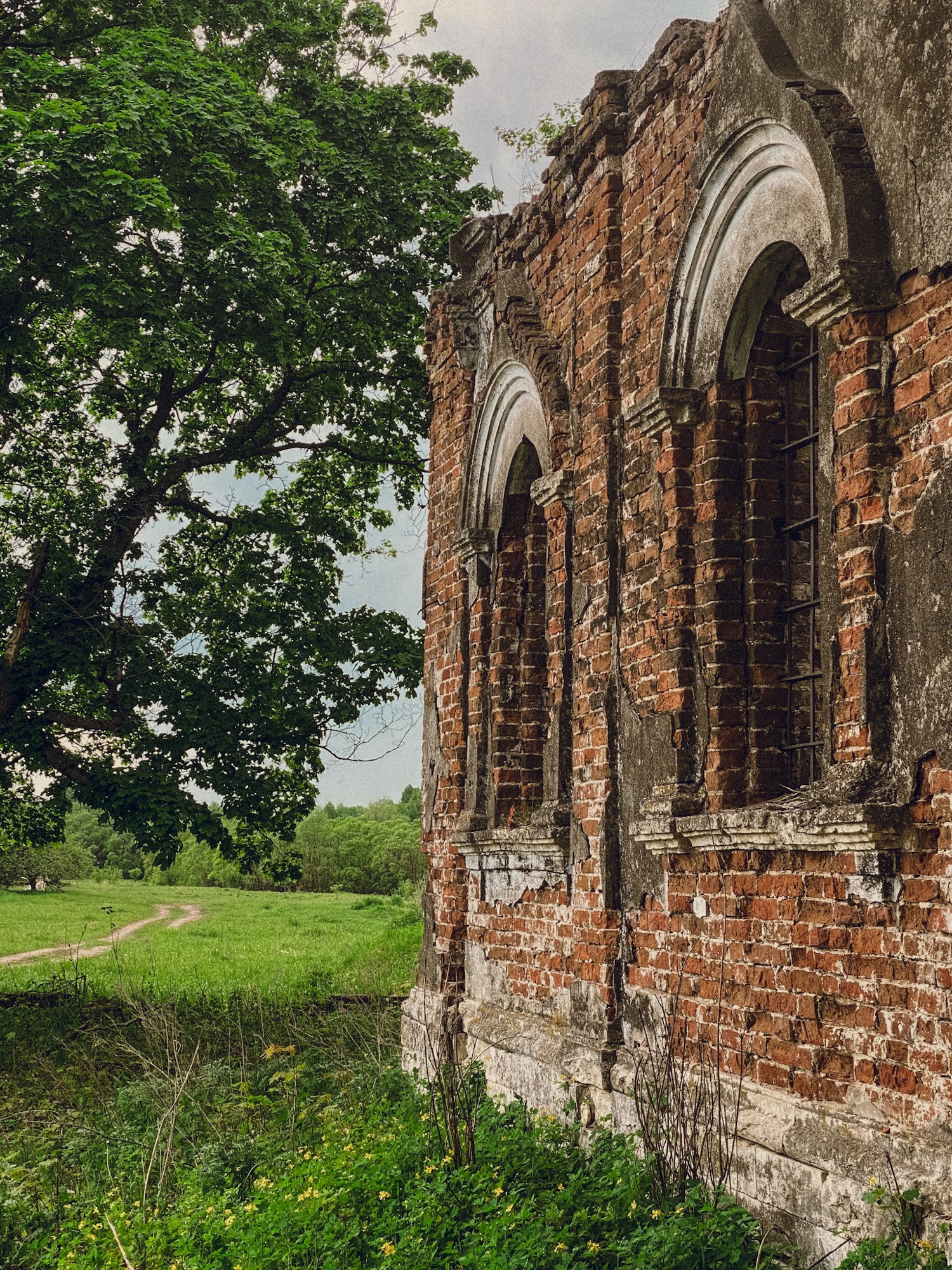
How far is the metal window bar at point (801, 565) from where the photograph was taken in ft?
17.0

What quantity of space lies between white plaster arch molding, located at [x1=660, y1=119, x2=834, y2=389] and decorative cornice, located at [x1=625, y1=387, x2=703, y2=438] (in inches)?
3.3

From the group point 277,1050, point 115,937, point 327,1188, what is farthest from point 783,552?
point 115,937

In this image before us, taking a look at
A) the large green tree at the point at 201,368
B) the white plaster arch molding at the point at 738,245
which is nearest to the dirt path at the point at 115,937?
the large green tree at the point at 201,368

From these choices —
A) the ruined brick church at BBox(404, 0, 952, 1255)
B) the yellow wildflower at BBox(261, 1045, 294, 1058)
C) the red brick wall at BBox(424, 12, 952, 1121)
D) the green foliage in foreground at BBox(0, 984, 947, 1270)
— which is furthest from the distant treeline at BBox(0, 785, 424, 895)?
the red brick wall at BBox(424, 12, 952, 1121)

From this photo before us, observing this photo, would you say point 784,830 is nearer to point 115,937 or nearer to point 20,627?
point 20,627

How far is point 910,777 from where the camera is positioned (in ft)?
13.0

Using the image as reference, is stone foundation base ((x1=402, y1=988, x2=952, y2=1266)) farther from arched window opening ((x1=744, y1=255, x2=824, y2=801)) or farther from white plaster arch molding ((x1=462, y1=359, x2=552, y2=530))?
white plaster arch molding ((x1=462, y1=359, x2=552, y2=530))

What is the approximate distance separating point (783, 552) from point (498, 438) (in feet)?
11.3

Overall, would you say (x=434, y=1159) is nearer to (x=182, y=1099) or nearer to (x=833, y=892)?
(x=833, y=892)

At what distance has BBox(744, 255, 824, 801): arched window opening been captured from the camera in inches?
206

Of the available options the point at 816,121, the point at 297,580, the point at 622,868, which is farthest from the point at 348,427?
the point at 816,121

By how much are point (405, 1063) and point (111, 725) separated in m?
5.88

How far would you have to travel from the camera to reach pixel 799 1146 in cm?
436

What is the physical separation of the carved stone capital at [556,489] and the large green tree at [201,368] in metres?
5.34
